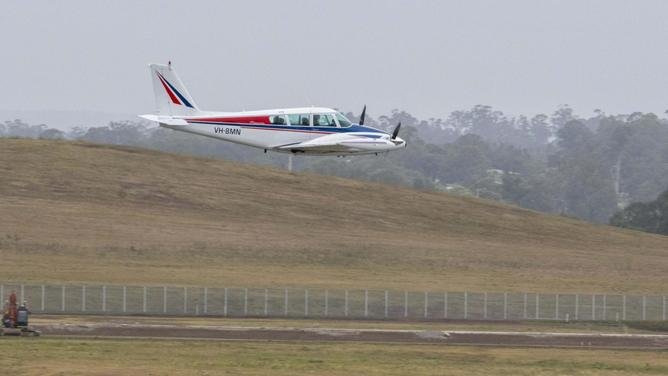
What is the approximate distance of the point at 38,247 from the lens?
273 feet

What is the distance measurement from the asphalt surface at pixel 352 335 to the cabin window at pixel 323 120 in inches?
674

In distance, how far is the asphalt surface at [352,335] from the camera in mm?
52981

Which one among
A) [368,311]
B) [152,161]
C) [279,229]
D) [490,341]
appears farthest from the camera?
[152,161]

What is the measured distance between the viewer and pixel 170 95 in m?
74.2

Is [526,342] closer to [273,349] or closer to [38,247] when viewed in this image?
[273,349]

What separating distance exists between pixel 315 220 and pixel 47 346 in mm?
49558

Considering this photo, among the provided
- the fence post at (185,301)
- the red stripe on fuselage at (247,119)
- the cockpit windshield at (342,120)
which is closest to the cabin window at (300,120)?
the red stripe on fuselage at (247,119)

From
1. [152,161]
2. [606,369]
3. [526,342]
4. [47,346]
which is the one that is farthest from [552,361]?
[152,161]

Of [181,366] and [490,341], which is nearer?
[181,366]

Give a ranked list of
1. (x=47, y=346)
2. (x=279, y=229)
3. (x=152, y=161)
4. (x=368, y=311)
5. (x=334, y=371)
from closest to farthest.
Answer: (x=334, y=371) < (x=47, y=346) < (x=368, y=311) < (x=279, y=229) < (x=152, y=161)

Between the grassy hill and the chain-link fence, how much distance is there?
8.18 metres

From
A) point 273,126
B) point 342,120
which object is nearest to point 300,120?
point 273,126

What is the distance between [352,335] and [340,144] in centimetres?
1980

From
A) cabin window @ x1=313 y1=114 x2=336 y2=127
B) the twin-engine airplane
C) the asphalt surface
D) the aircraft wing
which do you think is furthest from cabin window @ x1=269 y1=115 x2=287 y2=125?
the asphalt surface
